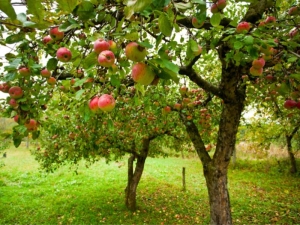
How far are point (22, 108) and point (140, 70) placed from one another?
1.04 meters

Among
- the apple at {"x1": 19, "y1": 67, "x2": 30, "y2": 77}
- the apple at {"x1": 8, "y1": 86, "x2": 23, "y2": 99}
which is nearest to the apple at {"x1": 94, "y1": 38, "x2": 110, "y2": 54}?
the apple at {"x1": 19, "y1": 67, "x2": 30, "y2": 77}

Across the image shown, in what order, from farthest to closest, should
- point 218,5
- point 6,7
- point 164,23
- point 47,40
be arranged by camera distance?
1. point 218,5
2. point 47,40
3. point 164,23
4. point 6,7

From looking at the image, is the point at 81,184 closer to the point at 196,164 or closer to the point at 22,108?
the point at 196,164

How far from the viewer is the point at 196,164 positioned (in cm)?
1845

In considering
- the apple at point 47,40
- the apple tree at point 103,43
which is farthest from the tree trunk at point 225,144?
the apple at point 47,40

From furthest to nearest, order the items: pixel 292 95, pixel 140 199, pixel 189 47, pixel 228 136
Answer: pixel 140 199 < pixel 228 136 < pixel 292 95 < pixel 189 47

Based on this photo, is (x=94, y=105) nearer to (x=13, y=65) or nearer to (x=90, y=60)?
(x=90, y=60)

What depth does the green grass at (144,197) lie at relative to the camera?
25.4 feet

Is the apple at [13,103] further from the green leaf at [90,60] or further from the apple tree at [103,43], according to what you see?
the green leaf at [90,60]

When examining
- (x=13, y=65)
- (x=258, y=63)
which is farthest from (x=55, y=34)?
(x=258, y=63)

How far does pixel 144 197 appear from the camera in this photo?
993 centimetres

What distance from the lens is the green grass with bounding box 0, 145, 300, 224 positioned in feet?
25.4

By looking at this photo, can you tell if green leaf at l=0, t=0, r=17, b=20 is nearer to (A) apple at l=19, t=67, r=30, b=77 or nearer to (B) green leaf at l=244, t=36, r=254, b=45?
(A) apple at l=19, t=67, r=30, b=77

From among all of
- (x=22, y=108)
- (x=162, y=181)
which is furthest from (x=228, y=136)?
(x=162, y=181)
